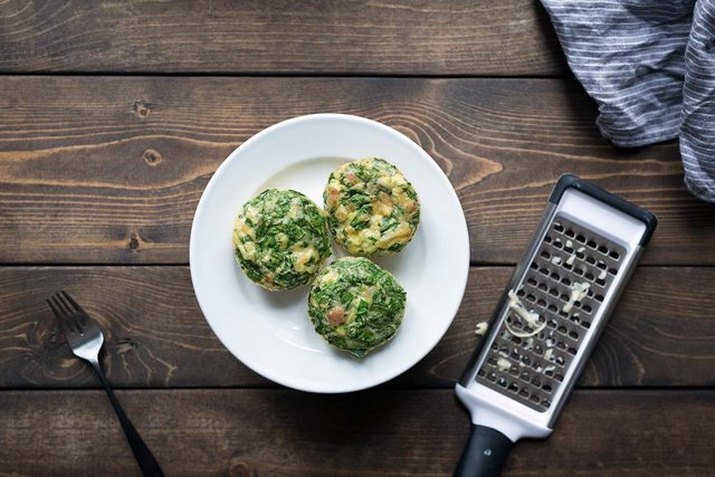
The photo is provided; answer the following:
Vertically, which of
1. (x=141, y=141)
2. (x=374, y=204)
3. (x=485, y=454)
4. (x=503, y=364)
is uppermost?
(x=141, y=141)

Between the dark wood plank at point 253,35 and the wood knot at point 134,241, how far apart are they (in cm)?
29

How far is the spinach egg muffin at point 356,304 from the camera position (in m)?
1.17

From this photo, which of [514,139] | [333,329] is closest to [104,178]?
[333,329]

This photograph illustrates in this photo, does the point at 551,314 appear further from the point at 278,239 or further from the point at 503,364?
the point at 278,239

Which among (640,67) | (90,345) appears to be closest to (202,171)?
(90,345)

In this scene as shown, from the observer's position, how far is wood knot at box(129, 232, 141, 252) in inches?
53.9

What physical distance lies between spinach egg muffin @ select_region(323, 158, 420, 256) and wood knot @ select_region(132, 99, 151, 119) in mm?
390

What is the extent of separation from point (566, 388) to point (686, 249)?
0.33 m

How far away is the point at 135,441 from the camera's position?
1.33 metres

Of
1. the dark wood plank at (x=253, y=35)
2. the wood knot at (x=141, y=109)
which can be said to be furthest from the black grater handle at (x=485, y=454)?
the wood knot at (x=141, y=109)

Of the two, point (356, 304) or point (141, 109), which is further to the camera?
point (141, 109)

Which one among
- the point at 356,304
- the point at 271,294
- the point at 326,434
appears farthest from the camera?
the point at 326,434

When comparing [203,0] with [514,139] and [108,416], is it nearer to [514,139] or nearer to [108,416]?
[514,139]

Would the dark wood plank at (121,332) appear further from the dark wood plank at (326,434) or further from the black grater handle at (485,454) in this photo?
the black grater handle at (485,454)
